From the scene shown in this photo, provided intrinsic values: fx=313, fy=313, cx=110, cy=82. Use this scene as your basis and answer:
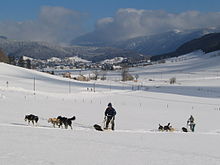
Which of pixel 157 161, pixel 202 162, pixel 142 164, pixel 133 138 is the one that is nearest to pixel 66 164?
pixel 142 164

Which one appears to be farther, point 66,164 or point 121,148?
point 121,148

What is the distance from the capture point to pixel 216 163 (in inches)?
389

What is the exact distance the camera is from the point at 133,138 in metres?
14.9

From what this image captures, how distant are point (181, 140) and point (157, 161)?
5868 mm

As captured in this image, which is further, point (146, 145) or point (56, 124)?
point (56, 124)

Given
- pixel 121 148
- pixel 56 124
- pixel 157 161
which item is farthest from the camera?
pixel 56 124

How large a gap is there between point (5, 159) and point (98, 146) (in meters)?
3.96

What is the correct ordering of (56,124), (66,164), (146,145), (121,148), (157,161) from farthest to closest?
(56,124) < (146,145) < (121,148) < (157,161) < (66,164)

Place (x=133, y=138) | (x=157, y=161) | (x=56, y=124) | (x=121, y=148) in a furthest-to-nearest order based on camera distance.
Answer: (x=56, y=124) → (x=133, y=138) → (x=121, y=148) → (x=157, y=161)

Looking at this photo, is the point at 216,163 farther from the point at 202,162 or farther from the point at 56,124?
the point at 56,124

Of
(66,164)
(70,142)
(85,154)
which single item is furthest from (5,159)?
(70,142)

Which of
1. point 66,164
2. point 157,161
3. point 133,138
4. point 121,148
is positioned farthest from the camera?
point 133,138

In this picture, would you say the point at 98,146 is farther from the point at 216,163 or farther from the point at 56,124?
the point at 56,124

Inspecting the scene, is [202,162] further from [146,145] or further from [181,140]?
[181,140]
